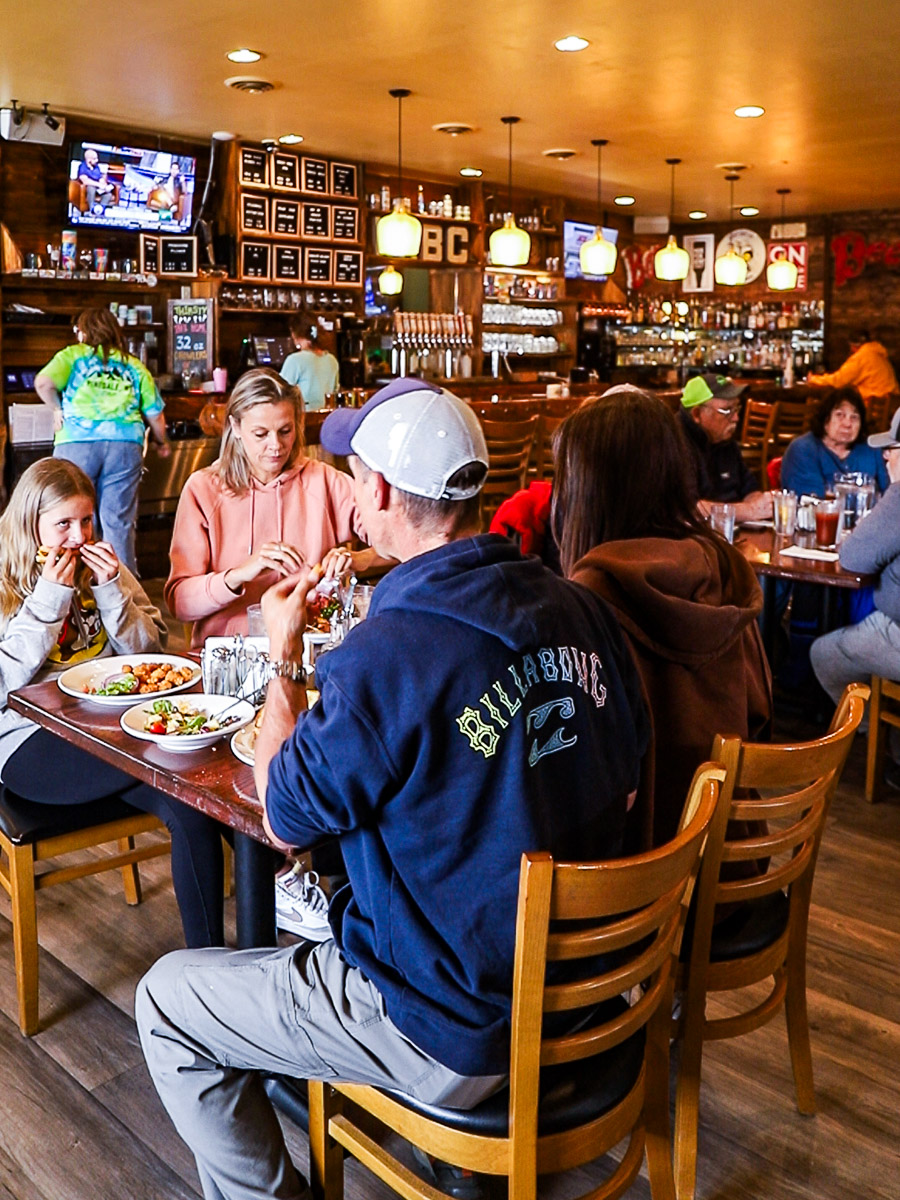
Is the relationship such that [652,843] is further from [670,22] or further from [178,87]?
[178,87]

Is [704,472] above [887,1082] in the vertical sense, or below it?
above

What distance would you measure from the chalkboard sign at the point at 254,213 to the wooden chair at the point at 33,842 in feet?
21.5

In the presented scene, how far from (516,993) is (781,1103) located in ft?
4.11

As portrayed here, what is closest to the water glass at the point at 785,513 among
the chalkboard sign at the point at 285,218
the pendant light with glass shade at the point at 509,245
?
the pendant light with glass shade at the point at 509,245

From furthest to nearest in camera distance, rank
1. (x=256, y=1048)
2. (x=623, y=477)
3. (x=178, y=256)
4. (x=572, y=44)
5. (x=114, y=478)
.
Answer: (x=178, y=256) → (x=114, y=478) → (x=572, y=44) → (x=623, y=477) → (x=256, y=1048)

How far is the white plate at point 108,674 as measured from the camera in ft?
7.77

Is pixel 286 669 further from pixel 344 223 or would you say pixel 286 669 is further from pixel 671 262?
pixel 671 262

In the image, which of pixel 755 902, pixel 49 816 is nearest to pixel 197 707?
pixel 49 816

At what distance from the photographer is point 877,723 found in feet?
12.6

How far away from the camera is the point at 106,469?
665 cm

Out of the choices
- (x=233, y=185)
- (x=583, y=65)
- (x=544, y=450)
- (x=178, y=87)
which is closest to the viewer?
(x=583, y=65)

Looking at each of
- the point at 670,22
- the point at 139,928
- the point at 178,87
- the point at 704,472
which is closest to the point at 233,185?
the point at 178,87

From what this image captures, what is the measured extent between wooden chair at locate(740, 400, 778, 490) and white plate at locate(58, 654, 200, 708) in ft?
22.7

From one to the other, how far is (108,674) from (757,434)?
835 centimetres
